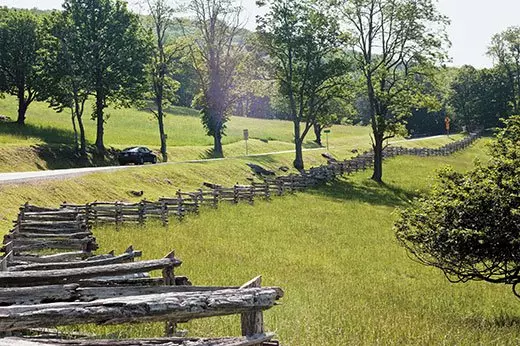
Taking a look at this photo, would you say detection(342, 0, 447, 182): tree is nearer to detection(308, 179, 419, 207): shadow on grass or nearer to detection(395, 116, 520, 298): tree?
detection(308, 179, 419, 207): shadow on grass

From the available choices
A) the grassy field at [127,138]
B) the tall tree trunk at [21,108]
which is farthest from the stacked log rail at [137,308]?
the tall tree trunk at [21,108]

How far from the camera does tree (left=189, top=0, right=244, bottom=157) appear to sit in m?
46.3

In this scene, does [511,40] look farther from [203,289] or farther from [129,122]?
[203,289]

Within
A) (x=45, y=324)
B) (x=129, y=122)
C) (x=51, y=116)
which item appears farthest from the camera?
(x=129, y=122)

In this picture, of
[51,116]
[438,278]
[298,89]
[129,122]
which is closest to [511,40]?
[298,89]

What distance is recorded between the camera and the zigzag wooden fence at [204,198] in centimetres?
2083

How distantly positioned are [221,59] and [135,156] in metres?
14.9

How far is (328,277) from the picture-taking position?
1447 cm

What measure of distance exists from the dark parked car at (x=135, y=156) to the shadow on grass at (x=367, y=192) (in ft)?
39.3

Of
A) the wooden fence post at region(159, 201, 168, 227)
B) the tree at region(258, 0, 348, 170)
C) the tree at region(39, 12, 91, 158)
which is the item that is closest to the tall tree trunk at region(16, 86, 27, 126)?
the tree at region(39, 12, 91, 158)

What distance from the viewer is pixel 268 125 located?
9225 centimetres

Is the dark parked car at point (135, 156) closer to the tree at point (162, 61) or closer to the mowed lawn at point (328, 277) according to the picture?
the tree at point (162, 61)

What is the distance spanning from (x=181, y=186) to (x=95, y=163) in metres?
9.31

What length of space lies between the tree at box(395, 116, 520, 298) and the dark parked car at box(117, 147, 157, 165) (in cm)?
2772
